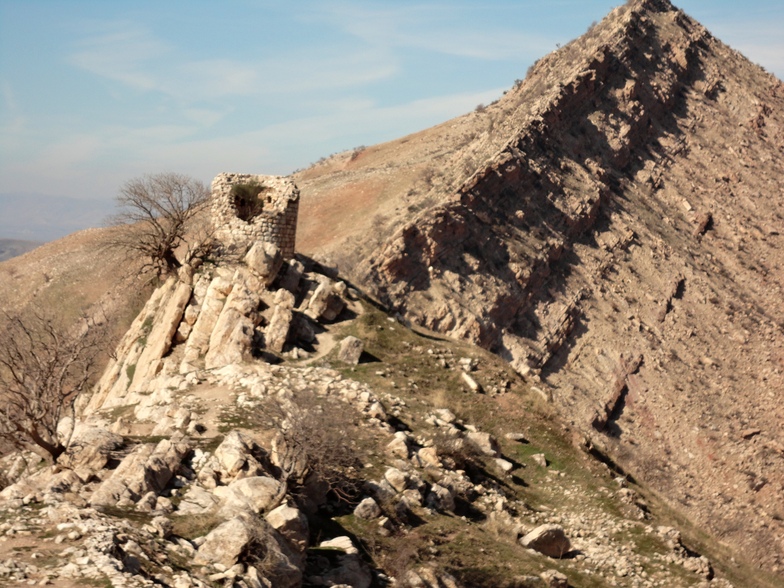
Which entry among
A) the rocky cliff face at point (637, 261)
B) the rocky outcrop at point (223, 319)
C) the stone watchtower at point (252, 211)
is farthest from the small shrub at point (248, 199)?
the rocky cliff face at point (637, 261)

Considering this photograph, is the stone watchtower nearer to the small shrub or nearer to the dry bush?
A: the small shrub

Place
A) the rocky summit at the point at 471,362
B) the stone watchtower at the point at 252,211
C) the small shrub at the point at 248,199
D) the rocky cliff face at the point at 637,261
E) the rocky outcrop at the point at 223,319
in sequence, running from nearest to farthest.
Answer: the rocky summit at the point at 471,362, the rocky outcrop at the point at 223,319, the stone watchtower at the point at 252,211, the small shrub at the point at 248,199, the rocky cliff face at the point at 637,261

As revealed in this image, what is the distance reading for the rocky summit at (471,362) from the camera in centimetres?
1173

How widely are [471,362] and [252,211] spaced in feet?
22.4

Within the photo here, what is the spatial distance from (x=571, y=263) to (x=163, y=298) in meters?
26.4

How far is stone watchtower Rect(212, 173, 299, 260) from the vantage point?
21.4 m

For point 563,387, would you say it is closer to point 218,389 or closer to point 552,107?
point 552,107

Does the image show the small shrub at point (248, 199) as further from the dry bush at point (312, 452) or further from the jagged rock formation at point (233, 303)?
the dry bush at point (312, 452)

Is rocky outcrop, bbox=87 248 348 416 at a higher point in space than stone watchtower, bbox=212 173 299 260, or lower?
lower

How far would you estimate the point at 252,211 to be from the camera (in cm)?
2230

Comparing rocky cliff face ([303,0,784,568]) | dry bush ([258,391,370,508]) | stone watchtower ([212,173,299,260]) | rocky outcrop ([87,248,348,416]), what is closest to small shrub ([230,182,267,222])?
stone watchtower ([212,173,299,260])

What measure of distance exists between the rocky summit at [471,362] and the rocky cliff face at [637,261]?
0.50 ft

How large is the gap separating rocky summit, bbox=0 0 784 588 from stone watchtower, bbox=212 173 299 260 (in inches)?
3.0

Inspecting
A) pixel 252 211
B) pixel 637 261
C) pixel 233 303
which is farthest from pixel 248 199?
pixel 637 261
